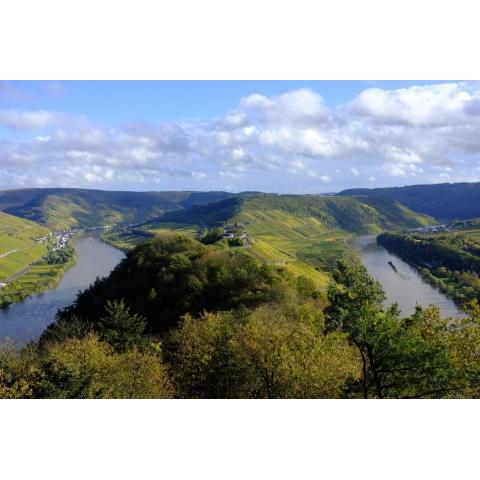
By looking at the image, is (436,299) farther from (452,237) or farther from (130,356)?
(130,356)

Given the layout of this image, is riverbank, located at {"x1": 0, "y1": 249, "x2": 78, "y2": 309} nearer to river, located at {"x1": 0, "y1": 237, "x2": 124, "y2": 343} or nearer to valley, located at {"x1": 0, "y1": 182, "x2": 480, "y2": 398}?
river, located at {"x1": 0, "y1": 237, "x2": 124, "y2": 343}

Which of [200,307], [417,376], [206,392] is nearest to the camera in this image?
[417,376]

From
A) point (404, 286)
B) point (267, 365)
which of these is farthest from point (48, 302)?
point (267, 365)

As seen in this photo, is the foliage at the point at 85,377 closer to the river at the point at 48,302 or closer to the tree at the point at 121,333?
the tree at the point at 121,333

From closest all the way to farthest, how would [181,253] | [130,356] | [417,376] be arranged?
1. [417,376]
2. [130,356]
3. [181,253]

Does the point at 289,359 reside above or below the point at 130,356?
above

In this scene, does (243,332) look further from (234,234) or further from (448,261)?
(448,261)

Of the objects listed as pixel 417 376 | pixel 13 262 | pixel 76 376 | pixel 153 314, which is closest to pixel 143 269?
pixel 153 314

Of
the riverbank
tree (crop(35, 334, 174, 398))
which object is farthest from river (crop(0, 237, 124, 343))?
tree (crop(35, 334, 174, 398))
